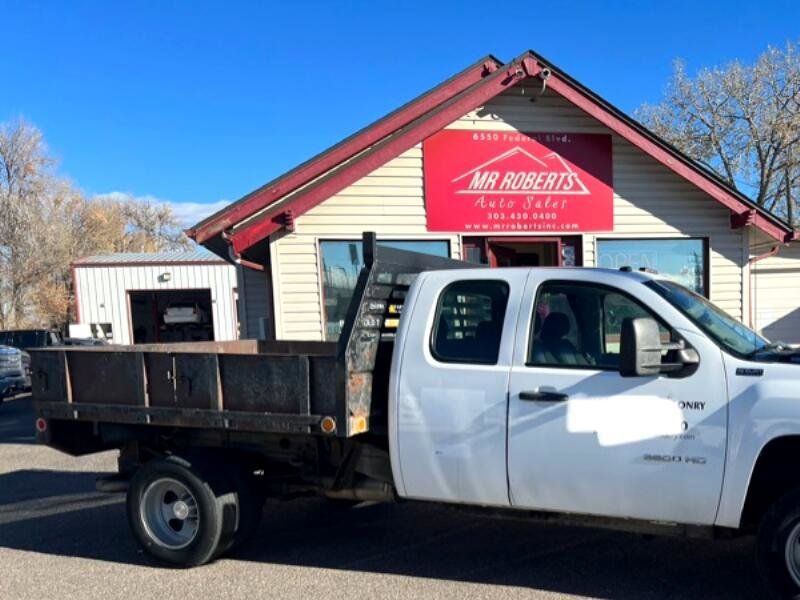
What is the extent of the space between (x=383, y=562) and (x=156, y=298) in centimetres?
2597

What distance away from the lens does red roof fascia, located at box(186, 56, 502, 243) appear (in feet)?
28.7

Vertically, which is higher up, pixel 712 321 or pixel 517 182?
pixel 517 182

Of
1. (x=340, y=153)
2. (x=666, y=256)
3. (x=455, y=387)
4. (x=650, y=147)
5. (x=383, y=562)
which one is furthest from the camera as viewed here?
(x=666, y=256)

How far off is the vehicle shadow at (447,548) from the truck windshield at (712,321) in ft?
4.62

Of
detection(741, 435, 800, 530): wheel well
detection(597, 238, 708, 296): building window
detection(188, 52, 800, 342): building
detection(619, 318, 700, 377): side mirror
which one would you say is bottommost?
detection(741, 435, 800, 530): wheel well

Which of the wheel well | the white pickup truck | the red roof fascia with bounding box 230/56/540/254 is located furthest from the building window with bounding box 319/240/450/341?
the wheel well

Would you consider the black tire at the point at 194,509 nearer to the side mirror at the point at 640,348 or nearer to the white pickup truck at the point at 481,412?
the white pickup truck at the point at 481,412

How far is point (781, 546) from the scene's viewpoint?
3.28 metres

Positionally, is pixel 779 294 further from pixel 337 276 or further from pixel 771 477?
pixel 771 477

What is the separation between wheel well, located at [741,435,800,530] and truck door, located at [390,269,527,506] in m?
1.30

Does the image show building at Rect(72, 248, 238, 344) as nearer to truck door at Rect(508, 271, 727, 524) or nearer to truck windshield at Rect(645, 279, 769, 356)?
truck door at Rect(508, 271, 727, 524)

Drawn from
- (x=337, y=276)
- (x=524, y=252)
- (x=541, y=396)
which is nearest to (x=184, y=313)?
(x=337, y=276)

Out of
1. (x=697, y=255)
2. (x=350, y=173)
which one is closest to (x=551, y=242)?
(x=697, y=255)

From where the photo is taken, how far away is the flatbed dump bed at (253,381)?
12.9ft
